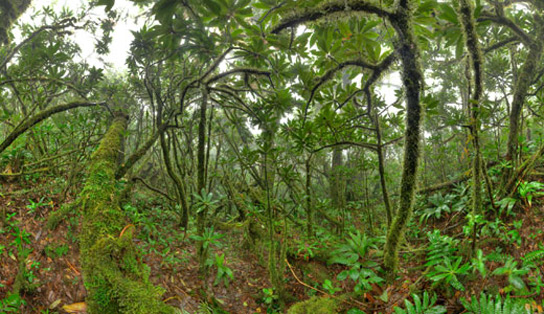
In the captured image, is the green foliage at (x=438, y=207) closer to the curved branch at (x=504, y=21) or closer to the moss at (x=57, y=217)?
the curved branch at (x=504, y=21)

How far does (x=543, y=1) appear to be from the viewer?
3207mm

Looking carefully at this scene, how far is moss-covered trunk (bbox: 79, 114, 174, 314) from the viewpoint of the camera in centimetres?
148

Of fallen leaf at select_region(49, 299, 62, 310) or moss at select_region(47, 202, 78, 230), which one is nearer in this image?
fallen leaf at select_region(49, 299, 62, 310)

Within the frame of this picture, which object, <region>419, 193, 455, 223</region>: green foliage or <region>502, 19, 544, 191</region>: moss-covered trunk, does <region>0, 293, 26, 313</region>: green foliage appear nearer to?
<region>419, 193, 455, 223</region>: green foliage

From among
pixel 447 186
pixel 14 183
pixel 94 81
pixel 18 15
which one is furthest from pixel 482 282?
pixel 18 15

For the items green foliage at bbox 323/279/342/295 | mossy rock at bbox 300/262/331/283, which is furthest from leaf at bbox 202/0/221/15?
mossy rock at bbox 300/262/331/283

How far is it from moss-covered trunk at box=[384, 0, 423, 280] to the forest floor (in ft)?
0.85

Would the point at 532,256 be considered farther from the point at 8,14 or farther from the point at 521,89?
the point at 8,14

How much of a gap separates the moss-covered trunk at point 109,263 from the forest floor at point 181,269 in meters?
0.72

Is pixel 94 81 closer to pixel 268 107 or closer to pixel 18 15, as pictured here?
pixel 18 15

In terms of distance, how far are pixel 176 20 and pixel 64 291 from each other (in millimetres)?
3170

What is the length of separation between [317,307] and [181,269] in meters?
2.13

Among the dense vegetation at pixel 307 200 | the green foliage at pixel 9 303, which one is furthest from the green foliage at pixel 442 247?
the green foliage at pixel 9 303

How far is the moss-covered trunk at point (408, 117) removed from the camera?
1.83 meters
